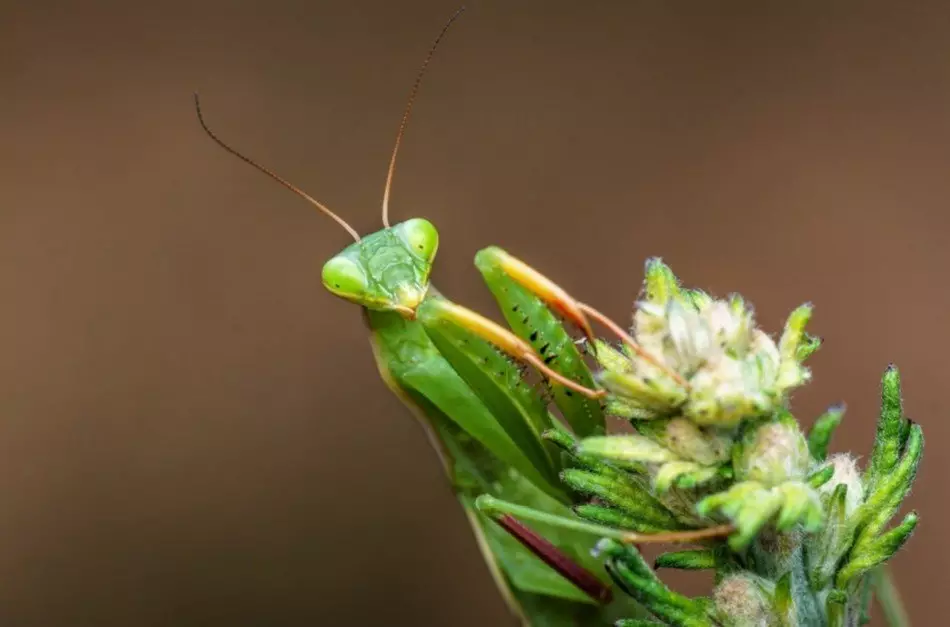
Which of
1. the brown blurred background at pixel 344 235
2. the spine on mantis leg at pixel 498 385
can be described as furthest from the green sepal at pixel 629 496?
the brown blurred background at pixel 344 235

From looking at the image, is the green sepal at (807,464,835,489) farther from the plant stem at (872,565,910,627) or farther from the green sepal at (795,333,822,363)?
the plant stem at (872,565,910,627)

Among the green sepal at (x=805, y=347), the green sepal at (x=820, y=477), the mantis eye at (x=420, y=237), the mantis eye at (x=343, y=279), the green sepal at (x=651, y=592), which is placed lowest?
the green sepal at (x=651, y=592)

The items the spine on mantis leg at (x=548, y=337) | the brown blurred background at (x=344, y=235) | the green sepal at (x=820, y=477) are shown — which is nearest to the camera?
the green sepal at (x=820, y=477)

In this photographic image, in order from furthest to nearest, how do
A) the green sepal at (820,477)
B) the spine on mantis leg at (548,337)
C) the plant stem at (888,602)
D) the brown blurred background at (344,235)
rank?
the brown blurred background at (344,235)
the spine on mantis leg at (548,337)
the plant stem at (888,602)
the green sepal at (820,477)

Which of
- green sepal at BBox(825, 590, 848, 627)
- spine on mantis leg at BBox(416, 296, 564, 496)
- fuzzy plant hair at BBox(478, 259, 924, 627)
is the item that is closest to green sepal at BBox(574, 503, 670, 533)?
fuzzy plant hair at BBox(478, 259, 924, 627)

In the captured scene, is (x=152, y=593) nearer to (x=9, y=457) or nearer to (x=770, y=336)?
(x=9, y=457)

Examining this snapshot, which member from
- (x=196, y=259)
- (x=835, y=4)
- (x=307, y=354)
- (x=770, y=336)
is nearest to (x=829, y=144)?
(x=835, y=4)

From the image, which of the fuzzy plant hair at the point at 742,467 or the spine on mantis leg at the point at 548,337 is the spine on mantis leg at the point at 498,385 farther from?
the fuzzy plant hair at the point at 742,467
